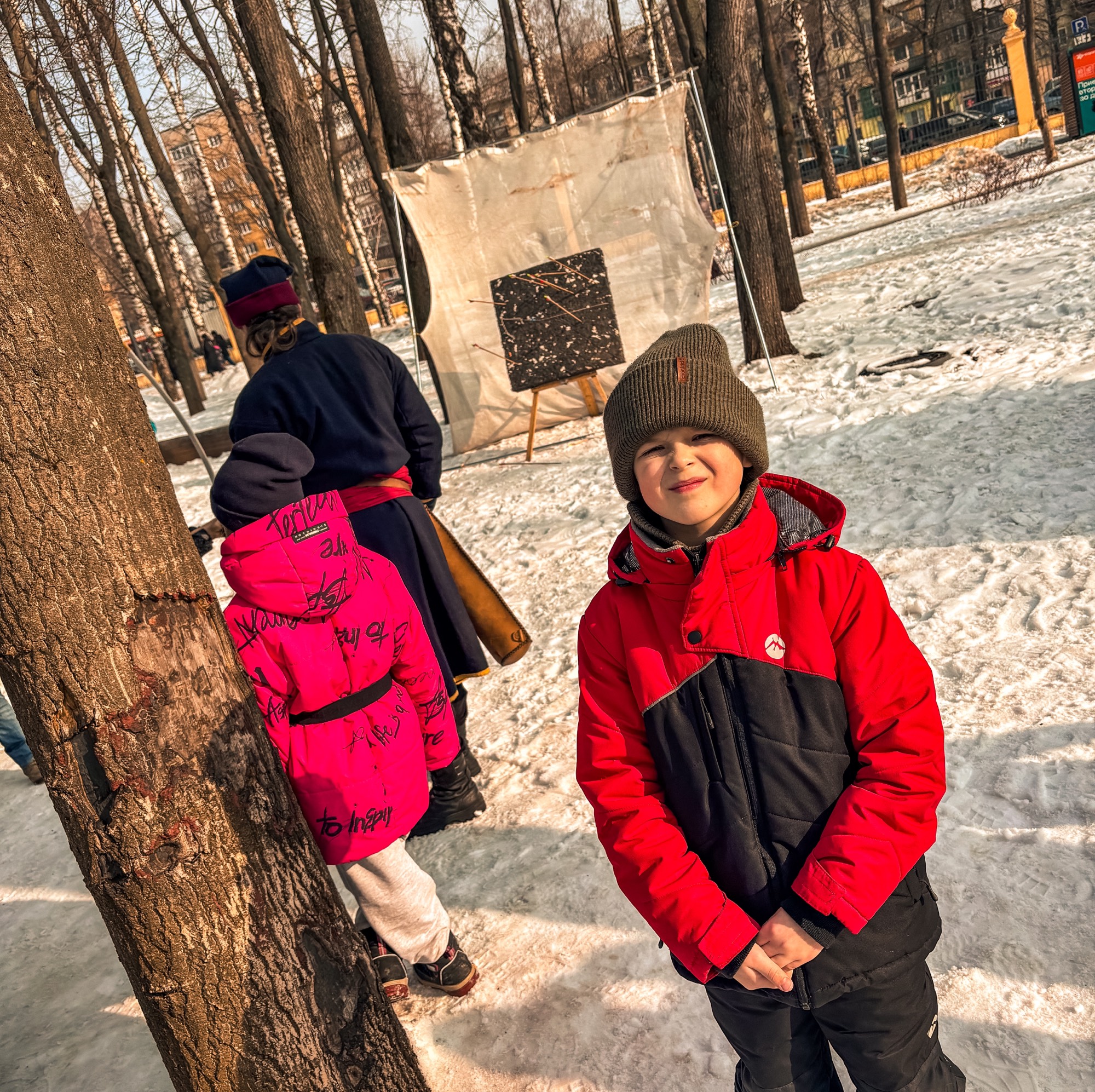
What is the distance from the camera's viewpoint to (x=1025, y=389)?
18.1 ft

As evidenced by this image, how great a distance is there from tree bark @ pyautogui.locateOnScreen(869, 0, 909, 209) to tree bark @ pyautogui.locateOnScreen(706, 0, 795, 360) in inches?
368

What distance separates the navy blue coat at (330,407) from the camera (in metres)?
2.98

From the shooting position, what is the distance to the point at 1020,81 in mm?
25094

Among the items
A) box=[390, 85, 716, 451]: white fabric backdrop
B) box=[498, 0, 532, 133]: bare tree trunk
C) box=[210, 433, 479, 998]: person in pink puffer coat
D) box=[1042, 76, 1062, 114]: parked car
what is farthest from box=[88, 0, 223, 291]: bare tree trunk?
box=[1042, 76, 1062, 114]: parked car

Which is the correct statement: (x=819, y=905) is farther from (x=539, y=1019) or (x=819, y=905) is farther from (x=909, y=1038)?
(x=539, y=1019)

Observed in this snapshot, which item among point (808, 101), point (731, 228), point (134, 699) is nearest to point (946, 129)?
point (808, 101)

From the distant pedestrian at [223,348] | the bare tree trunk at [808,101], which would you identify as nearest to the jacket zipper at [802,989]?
the bare tree trunk at [808,101]

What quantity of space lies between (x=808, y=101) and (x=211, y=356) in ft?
62.4

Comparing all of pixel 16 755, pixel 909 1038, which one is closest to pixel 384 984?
pixel 909 1038

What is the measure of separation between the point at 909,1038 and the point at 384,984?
5.01 ft

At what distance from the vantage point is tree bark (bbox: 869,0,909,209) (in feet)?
52.5

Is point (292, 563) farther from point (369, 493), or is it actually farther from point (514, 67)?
point (514, 67)

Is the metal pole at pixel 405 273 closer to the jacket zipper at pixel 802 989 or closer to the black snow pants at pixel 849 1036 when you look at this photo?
the black snow pants at pixel 849 1036

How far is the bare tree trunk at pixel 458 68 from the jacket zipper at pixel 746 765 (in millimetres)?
9206
